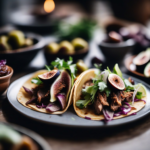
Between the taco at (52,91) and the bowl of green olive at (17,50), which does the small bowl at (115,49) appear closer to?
the bowl of green olive at (17,50)

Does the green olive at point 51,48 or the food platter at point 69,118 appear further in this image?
the green olive at point 51,48

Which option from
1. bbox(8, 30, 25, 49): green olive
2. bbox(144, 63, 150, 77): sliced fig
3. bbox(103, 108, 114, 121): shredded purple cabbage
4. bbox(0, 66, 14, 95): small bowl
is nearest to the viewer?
bbox(103, 108, 114, 121): shredded purple cabbage

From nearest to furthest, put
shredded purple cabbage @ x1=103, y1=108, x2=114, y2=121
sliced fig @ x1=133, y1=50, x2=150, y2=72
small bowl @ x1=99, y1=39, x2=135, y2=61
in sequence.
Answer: shredded purple cabbage @ x1=103, y1=108, x2=114, y2=121 → sliced fig @ x1=133, y1=50, x2=150, y2=72 → small bowl @ x1=99, y1=39, x2=135, y2=61

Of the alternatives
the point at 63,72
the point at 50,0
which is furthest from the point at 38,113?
the point at 50,0

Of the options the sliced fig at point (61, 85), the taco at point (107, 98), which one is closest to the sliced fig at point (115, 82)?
the taco at point (107, 98)

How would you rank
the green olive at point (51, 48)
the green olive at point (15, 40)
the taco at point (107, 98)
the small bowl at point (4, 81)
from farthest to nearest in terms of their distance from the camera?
the green olive at point (51, 48) < the green olive at point (15, 40) < the small bowl at point (4, 81) < the taco at point (107, 98)

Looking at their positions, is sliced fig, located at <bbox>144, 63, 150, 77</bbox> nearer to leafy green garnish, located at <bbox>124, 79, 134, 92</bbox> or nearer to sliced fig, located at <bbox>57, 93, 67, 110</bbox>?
Answer: leafy green garnish, located at <bbox>124, 79, 134, 92</bbox>

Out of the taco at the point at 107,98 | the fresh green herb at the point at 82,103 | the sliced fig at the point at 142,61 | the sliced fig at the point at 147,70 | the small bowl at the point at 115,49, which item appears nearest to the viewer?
the taco at the point at 107,98

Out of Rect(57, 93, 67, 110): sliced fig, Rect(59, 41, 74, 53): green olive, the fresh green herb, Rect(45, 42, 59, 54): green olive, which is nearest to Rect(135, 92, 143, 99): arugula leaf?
the fresh green herb
